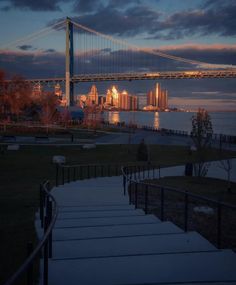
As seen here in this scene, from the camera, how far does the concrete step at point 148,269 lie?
3704mm

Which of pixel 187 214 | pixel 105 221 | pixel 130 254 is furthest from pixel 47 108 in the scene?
pixel 130 254

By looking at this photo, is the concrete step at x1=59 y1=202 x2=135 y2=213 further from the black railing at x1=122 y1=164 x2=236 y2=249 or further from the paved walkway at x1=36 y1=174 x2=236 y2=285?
the paved walkway at x1=36 y1=174 x2=236 y2=285

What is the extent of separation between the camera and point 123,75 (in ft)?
217

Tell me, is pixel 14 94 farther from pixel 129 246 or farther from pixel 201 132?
pixel 129 246

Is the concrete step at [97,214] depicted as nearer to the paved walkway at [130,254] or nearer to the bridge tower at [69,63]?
the paved walkway at [130,254]

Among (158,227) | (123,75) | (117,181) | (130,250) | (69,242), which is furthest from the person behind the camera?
(123,75)

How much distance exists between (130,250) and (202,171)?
14.5 meters

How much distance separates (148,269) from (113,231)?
191 cm

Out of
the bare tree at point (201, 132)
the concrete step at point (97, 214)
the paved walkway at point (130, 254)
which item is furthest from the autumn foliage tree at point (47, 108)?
the paved walkway at point (130, 254)

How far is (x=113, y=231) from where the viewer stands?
587cm

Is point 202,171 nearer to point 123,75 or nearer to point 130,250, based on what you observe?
point 130,250

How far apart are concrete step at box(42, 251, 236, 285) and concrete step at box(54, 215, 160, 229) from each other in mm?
2088

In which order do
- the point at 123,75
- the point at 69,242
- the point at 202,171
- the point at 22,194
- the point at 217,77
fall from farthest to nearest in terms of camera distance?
the point at 123,75 < the point at 217,77 < the point at 202,171 < the point at 22,194 < the point at 69,242

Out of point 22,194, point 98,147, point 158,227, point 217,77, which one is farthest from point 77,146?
point 217,77
